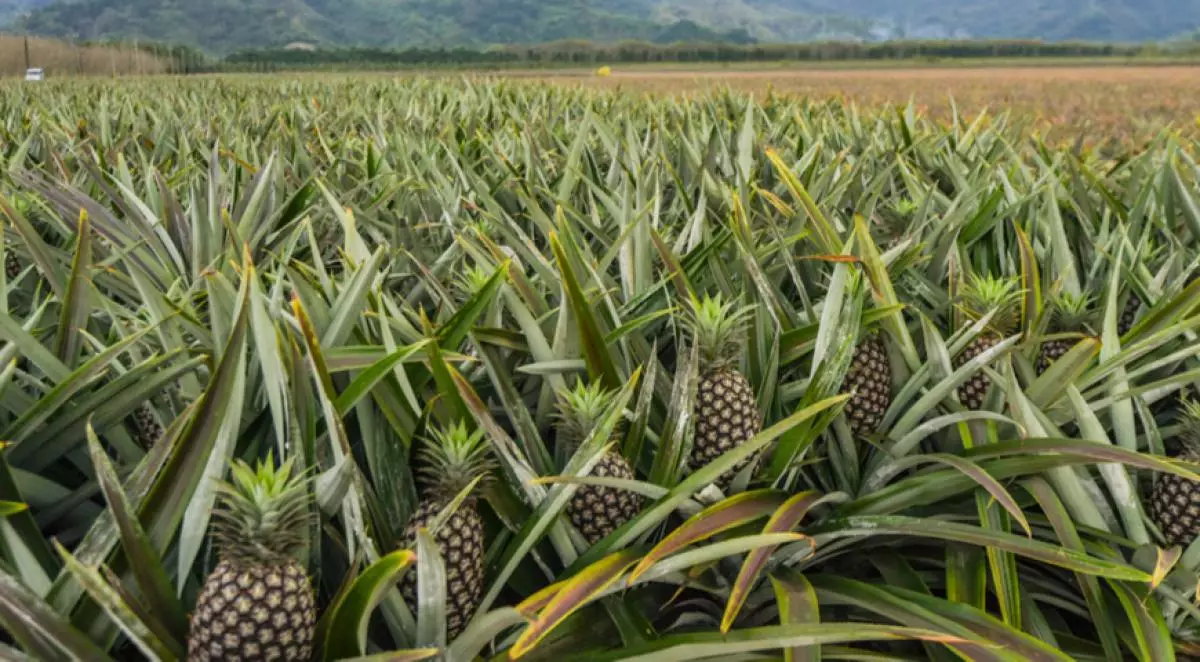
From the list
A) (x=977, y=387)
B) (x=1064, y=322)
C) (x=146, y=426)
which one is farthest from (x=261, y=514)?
(x=1064, y=322)

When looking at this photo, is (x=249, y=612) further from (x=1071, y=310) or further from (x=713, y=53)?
(x=713, y=53)

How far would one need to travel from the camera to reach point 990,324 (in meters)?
1.17

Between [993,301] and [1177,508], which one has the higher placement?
[993,301]

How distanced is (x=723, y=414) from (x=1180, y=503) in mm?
551

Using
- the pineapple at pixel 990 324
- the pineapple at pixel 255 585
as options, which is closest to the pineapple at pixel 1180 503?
the pineapple at pixel 990 324

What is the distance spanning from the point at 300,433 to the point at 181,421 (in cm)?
10

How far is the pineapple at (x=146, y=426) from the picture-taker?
3.09 ft

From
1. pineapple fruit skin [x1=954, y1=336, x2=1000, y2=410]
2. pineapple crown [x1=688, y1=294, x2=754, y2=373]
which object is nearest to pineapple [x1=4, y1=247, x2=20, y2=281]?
pineapple crown [x1=688, y1=294, x2=754, y2=373]

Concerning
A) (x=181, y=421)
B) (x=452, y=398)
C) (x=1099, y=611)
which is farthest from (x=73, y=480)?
(x=1099, y=611)

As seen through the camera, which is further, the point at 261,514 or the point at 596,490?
the point at 596,490

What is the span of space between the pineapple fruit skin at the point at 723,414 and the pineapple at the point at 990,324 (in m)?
0.38

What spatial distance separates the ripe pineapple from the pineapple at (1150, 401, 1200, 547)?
1.07ft

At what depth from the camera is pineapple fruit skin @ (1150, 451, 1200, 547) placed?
94 cm

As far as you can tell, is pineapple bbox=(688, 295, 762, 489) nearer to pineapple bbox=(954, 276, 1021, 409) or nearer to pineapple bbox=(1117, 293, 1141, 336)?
pineapple bbox=(954, 276, 1021, 409)
